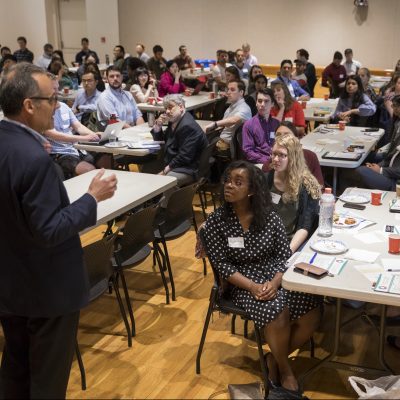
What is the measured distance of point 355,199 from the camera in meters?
4.16

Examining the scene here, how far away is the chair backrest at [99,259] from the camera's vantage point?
3341 mm

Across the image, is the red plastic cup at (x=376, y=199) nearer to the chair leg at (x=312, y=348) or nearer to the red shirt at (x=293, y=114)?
the chair leg at (x=312, y=348)

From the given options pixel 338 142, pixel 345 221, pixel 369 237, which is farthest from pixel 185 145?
pixel 369 237

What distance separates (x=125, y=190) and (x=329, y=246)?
161cm

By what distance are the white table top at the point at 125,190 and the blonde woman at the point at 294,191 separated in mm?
917

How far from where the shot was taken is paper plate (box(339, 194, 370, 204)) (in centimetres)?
412

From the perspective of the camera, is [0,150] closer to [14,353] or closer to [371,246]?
[14,353]

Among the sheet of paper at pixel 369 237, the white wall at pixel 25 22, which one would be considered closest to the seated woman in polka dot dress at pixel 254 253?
the sheet of paper at pixel 369 237

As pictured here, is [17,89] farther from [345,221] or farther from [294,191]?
[345,221]

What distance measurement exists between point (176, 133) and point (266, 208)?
2.30 meters

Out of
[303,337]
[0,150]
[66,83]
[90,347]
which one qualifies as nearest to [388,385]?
[303,337]

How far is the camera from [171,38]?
18.3 m

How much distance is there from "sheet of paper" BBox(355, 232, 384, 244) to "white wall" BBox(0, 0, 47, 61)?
15.1 m

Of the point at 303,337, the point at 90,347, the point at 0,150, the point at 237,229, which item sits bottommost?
the point at 90,347
